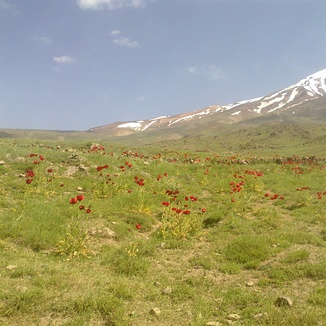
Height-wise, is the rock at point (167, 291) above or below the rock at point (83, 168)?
below

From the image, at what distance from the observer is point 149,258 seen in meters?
8.39

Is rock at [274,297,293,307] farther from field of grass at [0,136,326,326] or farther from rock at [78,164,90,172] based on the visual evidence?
rock at [78,164,90,172]

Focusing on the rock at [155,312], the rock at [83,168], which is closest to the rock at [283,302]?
the rock at [155,312]

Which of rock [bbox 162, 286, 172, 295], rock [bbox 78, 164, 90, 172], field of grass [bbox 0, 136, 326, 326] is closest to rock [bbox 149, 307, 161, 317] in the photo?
field of grass [bbox 0, 136, 326, 326]

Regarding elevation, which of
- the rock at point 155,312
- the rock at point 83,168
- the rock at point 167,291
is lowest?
the rock at point 167,291

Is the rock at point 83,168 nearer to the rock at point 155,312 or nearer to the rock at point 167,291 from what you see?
the rock at point 167,291

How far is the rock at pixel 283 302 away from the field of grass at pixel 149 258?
0.8 inches

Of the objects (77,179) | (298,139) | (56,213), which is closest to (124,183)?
(77,179)

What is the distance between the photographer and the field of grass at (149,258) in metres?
5.38

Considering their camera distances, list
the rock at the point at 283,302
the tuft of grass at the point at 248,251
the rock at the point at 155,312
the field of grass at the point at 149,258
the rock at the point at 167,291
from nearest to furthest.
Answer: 1. the field of grass at the point at 149,258
2. the rock at the point at 155,312
3. the rock at the point at 283,302
4. the rock at the point at 167,291
5. the tuft of grass at the point at 248,251

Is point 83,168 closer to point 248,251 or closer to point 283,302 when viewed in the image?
point 248,251

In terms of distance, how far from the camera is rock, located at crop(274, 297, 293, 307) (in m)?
5.81

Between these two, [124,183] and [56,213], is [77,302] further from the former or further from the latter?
[124,183]

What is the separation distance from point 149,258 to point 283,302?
12.3 ft
